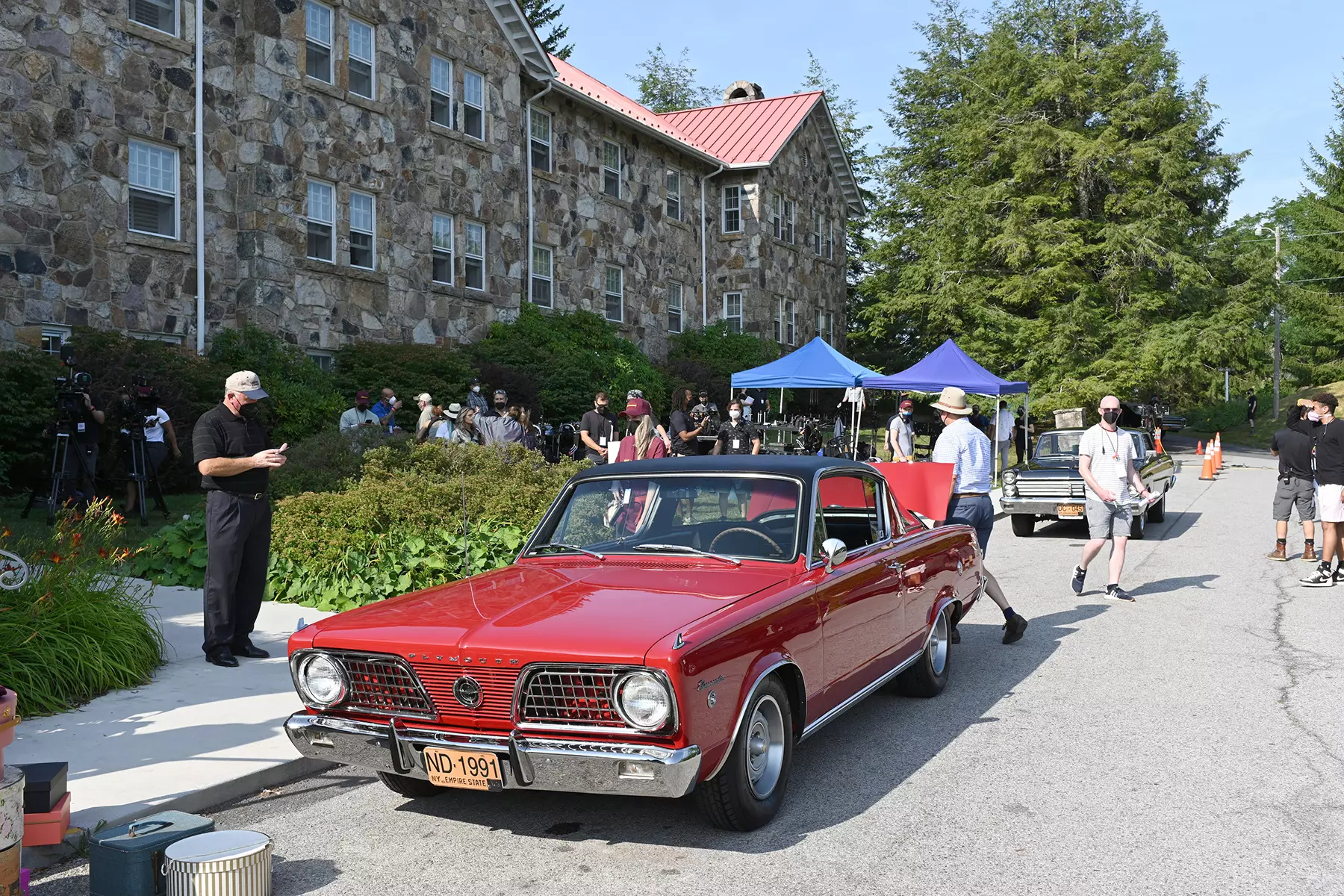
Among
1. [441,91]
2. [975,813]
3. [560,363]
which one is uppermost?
[441,91]

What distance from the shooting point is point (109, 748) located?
573cm

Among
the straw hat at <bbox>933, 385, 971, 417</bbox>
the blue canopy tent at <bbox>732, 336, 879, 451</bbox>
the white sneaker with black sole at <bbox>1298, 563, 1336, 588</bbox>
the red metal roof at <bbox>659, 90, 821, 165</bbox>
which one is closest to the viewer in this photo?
the straw hat at <bbox>933, 385, 971, 417</bbox>

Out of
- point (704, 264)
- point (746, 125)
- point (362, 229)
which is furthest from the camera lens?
point (746, 125)

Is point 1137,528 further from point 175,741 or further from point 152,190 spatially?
point 152,190

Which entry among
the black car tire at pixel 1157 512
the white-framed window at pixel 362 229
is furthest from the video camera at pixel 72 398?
the black car tire at pixel 1157 512

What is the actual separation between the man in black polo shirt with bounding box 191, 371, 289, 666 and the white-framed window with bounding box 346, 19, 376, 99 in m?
14.6

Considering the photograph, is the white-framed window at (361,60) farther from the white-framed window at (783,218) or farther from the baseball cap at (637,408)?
the white-framed window at (783,218)

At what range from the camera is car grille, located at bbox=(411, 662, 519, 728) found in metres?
4.36

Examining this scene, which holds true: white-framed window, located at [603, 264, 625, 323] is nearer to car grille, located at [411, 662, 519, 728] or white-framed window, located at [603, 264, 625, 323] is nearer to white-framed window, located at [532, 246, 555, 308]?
white-framed window, located at [532, 246, 555, 308]

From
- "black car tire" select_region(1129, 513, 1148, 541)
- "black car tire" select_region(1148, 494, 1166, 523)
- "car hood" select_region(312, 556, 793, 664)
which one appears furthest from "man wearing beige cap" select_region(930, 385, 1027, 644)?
"black car tire" select_region(1148, 494, 1166, 523)

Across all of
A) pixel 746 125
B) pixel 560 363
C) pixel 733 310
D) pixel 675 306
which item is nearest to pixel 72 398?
pixel 560 363

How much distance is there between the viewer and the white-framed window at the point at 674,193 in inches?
1275

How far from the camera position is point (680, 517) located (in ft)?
19.2

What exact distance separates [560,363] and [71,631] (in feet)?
55.7
